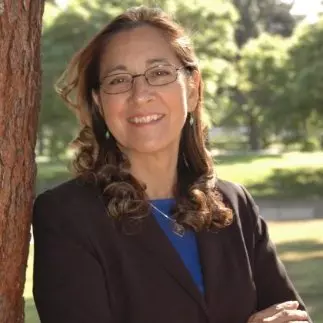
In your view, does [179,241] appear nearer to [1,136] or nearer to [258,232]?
[258,232]

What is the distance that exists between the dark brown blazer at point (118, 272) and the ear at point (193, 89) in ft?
1.38

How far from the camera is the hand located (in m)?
2.60

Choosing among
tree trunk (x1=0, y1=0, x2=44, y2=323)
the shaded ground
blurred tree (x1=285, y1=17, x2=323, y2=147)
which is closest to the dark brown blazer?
tree trunk (x1=0, y1=0, x2=44, y2=323)

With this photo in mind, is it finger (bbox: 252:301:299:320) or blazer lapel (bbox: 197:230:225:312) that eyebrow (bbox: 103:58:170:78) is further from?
finger (bbox: 252:301:299:320)

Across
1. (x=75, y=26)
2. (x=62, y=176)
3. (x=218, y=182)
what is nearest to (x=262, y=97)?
(x=62, y=176)

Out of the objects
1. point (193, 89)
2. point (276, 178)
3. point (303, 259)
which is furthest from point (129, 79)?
point (276, 178)

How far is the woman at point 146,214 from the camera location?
7.80 ft

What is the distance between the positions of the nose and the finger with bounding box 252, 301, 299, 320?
0.71 metres

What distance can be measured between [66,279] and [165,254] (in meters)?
0.31

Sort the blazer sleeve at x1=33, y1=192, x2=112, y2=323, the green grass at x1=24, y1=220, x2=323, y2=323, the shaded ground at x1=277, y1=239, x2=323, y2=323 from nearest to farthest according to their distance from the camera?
the blazer sleeve at x1=33, y1=192, x2=112, y2=323 < the green grass at x1=24, y1=220, x2=323, y2=323 < the shaded ground at x1=277, y1=239, x2=323, y2=323

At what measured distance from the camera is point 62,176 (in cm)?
2681

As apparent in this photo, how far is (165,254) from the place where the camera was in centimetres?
248

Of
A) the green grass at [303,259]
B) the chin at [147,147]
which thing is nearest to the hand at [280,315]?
the chin at [147,147]

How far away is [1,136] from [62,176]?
24448 millimetres
